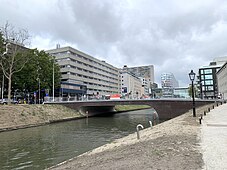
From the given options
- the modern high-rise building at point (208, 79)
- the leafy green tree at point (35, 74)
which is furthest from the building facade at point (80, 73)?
the modern high-rise building at point (208, 79)

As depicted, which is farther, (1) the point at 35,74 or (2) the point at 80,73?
(2) the point at 80,73

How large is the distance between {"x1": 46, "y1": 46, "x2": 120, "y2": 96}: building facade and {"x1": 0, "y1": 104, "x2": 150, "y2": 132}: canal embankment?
29806 millimetres

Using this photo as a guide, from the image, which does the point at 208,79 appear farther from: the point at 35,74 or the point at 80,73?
the point at 35,74

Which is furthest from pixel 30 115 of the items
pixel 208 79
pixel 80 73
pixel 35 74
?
pixel 208 79

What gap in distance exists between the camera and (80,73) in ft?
278

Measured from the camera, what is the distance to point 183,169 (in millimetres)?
5469

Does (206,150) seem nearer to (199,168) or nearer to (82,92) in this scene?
(199,168)

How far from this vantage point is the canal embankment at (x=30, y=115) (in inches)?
1068

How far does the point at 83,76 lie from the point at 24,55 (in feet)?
153

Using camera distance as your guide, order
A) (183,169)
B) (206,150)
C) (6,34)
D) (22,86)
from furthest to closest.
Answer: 1. (22,86)
2. (6,34)
3. (206,150)
4. (183,169)

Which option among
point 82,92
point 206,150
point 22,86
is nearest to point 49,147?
point 206,150

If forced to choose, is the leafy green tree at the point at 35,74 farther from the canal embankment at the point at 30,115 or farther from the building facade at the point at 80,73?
the building facade at the point at 80,73

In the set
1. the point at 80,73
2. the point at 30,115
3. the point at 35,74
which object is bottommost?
the point at 30,115

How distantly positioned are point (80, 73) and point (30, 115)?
5319cm
